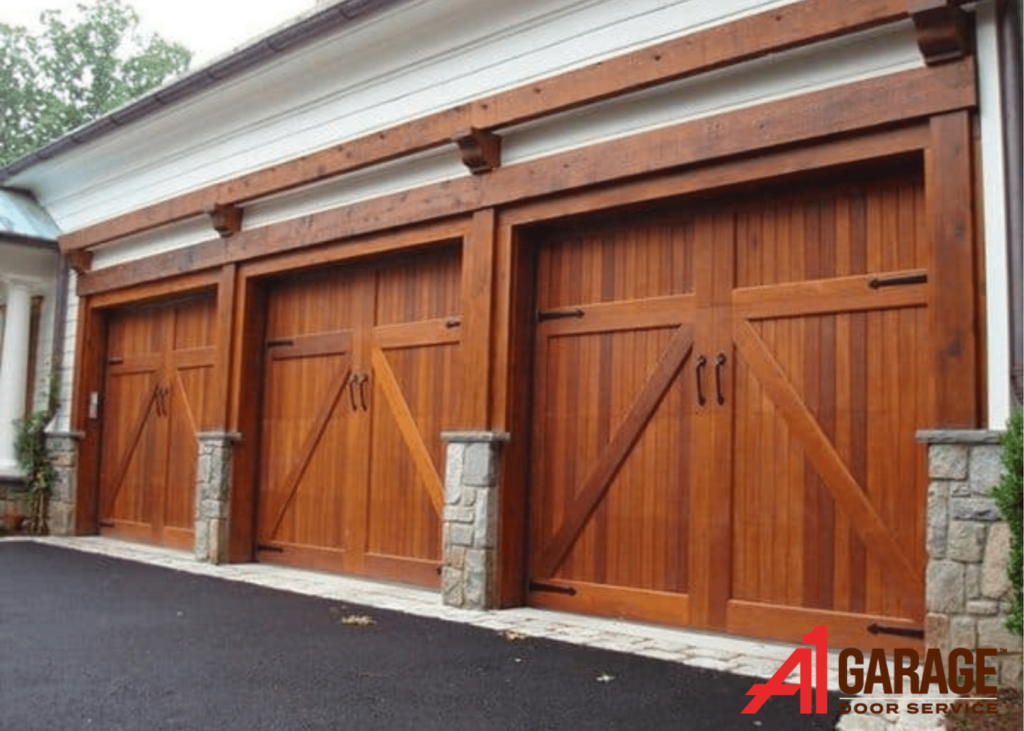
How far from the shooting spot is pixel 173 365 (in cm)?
882

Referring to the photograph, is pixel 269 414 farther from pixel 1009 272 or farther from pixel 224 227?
pixel 1009 272

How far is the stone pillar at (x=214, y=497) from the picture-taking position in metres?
7.47

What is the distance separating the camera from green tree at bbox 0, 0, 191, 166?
73.8ft

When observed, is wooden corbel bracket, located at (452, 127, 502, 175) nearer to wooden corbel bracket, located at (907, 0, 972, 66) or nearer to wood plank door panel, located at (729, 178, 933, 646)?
wood plank door panel, located at (729, 178, 933, 646)

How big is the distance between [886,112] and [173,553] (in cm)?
671

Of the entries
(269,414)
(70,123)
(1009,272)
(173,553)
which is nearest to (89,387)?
(173,553)

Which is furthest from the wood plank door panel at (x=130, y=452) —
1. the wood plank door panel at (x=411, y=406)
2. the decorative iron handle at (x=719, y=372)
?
the decorative iron handle at (x=719, y=372)

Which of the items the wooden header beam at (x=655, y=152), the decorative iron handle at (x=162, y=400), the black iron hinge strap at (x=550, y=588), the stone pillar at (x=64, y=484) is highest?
the wooden header beam at (x=655, y=152)

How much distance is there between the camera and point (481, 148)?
5844 mm

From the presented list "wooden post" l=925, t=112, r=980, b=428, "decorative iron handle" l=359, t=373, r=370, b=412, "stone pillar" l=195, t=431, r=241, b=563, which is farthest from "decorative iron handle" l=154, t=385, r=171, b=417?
"wooden post" l=925, t=112, r=980, b=428

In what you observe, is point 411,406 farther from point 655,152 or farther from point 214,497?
point 655,152

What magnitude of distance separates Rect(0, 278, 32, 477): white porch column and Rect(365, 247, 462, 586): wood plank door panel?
5328mm

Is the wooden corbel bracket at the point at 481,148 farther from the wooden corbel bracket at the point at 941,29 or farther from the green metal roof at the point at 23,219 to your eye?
the green metal roof at the point at 23,219

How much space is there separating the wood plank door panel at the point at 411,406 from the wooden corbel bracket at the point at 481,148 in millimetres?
731
